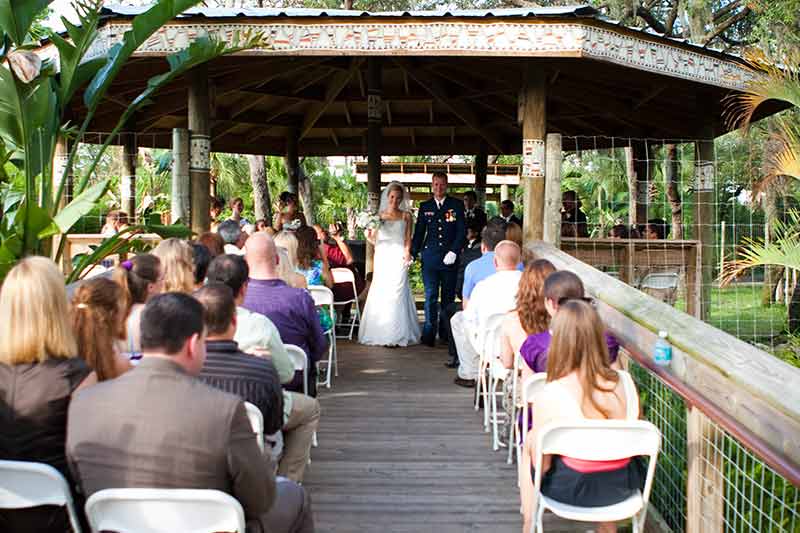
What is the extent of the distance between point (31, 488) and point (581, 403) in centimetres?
208

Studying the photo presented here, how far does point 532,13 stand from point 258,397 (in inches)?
189

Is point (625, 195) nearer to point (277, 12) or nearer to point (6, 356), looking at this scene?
point (277, 12)

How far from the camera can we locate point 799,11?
1389 centimetres

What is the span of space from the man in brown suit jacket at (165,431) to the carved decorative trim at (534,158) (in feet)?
19.5

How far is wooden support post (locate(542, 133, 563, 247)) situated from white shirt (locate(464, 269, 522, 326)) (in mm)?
1961

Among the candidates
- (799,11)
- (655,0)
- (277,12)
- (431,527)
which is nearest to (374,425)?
(431,527)

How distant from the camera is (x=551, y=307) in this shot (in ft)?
14.3

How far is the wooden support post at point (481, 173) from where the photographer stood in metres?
15.0

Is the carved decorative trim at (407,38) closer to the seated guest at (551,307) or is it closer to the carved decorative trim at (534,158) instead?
the carved decorative trim at (534,158)

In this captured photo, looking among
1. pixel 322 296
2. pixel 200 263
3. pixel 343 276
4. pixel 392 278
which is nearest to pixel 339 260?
pixel 343 276

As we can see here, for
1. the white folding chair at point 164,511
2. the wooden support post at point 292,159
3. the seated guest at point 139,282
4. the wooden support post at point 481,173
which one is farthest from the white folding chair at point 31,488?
the wooden support post at point 481,173

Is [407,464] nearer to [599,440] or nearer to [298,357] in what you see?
[298,357]

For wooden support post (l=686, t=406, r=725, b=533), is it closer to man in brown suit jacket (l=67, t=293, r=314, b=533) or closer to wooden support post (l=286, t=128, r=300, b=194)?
man in brown suit jacket (l=67, t=293, r=314, b=533)

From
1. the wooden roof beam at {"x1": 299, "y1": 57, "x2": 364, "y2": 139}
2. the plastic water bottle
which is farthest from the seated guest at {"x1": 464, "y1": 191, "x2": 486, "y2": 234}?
the plastic water bottle
